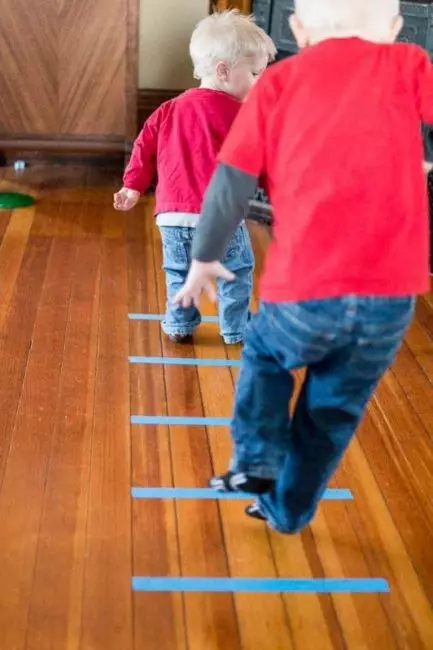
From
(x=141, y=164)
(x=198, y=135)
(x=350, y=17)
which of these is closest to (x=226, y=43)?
(x=198, y=135)

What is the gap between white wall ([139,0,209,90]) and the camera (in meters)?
4.00

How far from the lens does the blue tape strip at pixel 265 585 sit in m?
1.64

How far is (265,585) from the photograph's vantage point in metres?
1.67

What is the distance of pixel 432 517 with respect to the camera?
1894 millimetres

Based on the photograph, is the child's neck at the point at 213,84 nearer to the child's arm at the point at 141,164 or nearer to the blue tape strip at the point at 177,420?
the child's arm at the point at 141,164

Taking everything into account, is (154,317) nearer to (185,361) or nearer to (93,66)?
(185,361)

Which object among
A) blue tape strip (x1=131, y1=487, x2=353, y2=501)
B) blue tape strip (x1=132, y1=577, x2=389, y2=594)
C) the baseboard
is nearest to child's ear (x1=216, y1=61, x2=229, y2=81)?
blue tape strip (x1=131, y1=487, x2=353, y2=501)

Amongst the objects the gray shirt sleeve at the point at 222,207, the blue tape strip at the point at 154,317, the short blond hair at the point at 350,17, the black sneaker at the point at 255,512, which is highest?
the short blond hair at the point at 350,17

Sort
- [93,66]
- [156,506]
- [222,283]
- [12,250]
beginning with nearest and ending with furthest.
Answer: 1. [156,506]
2. [222,283]
3. [12,250]
4. [93,66]

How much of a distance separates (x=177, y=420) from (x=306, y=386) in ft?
2.24

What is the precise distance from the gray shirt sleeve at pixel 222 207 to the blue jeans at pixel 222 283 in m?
0.99

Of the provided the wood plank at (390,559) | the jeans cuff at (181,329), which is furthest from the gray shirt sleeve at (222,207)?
the jeans cuff at (181,329)

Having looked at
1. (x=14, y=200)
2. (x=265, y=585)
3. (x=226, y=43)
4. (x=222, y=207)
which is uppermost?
Answer: (x=222, y=207)

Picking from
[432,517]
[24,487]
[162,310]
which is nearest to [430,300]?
[162,310]
